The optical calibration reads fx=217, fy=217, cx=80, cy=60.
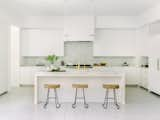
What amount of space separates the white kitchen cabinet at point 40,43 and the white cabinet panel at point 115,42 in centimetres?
165

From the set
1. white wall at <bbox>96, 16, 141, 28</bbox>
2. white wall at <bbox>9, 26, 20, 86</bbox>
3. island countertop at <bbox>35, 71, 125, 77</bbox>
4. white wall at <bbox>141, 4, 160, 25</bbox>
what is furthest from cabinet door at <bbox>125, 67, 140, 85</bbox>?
white wall at <bbox>9, 26, 20, 86</bbox>

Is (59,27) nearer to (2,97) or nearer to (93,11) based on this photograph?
(93,11)

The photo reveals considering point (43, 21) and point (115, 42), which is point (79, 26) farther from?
point (115, 42)

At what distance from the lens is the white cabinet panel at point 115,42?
9672 millimetres

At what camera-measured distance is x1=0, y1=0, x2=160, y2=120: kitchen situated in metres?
5.90

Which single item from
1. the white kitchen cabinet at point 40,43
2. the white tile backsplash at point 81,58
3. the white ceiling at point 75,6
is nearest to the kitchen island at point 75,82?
the white ceiling at point 75,6

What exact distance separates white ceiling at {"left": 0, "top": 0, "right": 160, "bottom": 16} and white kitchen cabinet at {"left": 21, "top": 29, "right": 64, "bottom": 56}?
1.38 meters

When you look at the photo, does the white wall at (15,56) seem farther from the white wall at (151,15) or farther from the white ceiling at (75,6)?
the white wall at (151,15)

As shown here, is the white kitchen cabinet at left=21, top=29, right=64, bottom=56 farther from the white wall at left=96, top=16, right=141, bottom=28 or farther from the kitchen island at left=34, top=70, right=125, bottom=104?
the kitchen island at left=34, top=70, right=125, bottom=104

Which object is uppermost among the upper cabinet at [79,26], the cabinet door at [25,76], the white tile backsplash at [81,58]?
the upper cabinet at [79,26]

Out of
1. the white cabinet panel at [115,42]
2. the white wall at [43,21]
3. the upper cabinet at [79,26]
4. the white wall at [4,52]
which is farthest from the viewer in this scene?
the white cabinet panel at [115,42]

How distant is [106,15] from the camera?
9.23 metres

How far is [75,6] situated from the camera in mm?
7477

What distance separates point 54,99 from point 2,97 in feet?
6.12
